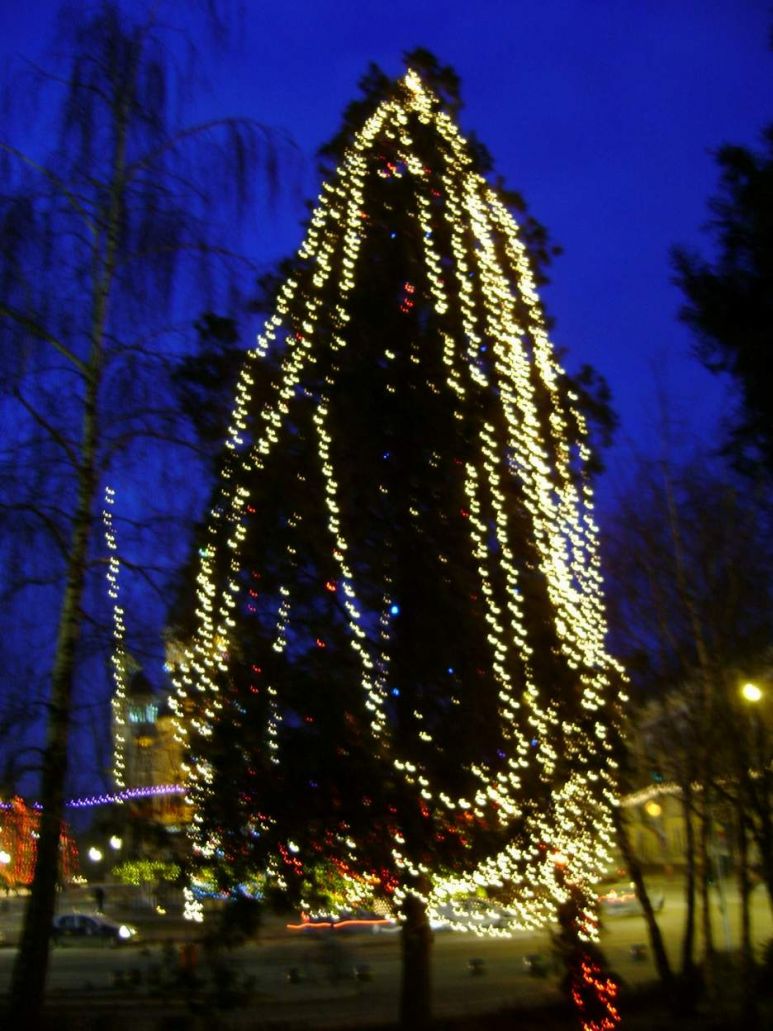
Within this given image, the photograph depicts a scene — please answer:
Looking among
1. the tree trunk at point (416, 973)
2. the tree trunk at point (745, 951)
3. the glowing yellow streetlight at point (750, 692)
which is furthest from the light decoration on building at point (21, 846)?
the glowing yellow streetlight at point (750, 692)

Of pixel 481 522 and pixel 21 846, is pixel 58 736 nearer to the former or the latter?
pixel 21 846

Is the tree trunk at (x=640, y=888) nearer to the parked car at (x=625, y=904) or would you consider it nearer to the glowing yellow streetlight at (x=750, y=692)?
the glowing yellow streetlight at (x=750, y=692)

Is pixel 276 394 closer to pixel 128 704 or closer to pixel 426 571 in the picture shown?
pixel 426 571

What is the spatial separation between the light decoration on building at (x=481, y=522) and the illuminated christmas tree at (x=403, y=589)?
30mm

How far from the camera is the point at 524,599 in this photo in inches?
492

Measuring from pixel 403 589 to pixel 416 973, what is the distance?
4.02 metres

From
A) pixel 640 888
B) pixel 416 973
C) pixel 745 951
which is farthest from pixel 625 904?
pixel 416 973

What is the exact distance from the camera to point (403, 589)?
12062mm

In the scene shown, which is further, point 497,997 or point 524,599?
point 497,997

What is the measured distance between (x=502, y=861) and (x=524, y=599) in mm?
2709

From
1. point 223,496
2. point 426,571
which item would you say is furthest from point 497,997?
point 223,496

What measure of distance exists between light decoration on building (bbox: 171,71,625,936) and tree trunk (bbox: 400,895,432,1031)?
0.31m

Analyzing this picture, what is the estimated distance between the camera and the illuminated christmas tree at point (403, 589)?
11.1 m

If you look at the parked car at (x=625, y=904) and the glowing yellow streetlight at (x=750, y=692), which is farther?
the parked car at (x=625, y=904)
